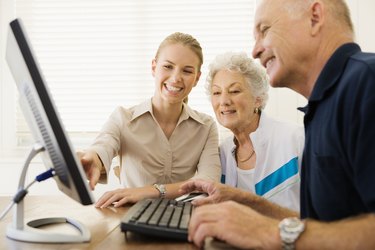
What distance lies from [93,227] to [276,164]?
1.07m

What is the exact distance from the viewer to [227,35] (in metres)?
2.94

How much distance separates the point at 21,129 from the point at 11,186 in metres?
0.44

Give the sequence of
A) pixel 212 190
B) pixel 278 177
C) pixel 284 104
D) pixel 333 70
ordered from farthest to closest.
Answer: pixel 284 104
pixel 278 177
pixel 212 190
pixel 333 70

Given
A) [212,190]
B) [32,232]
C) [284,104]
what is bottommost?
[284,104]

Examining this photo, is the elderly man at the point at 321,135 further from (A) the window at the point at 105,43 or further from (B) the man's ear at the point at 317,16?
(A) the window at the point at 105,43

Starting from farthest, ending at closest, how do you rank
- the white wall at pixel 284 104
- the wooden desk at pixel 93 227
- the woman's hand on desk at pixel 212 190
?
the white wall at pixel 284 104, the woman's hand on desk at pixel 212 190, the wooden desk at pixel 93 227

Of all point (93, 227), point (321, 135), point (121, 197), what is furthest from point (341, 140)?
point (121, 197)

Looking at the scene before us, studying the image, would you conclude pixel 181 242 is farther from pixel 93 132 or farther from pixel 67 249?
pixel 93 132

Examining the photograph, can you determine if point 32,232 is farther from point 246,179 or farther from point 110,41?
point 110,41

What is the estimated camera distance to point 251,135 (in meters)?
1.93

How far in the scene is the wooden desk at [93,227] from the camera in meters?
0.80

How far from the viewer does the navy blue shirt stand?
0.74 m

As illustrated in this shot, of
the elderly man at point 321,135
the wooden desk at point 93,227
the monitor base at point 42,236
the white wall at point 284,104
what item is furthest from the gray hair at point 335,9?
the white wall at point 284,104

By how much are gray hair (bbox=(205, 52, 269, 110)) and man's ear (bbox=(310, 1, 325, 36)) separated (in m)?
0.93
